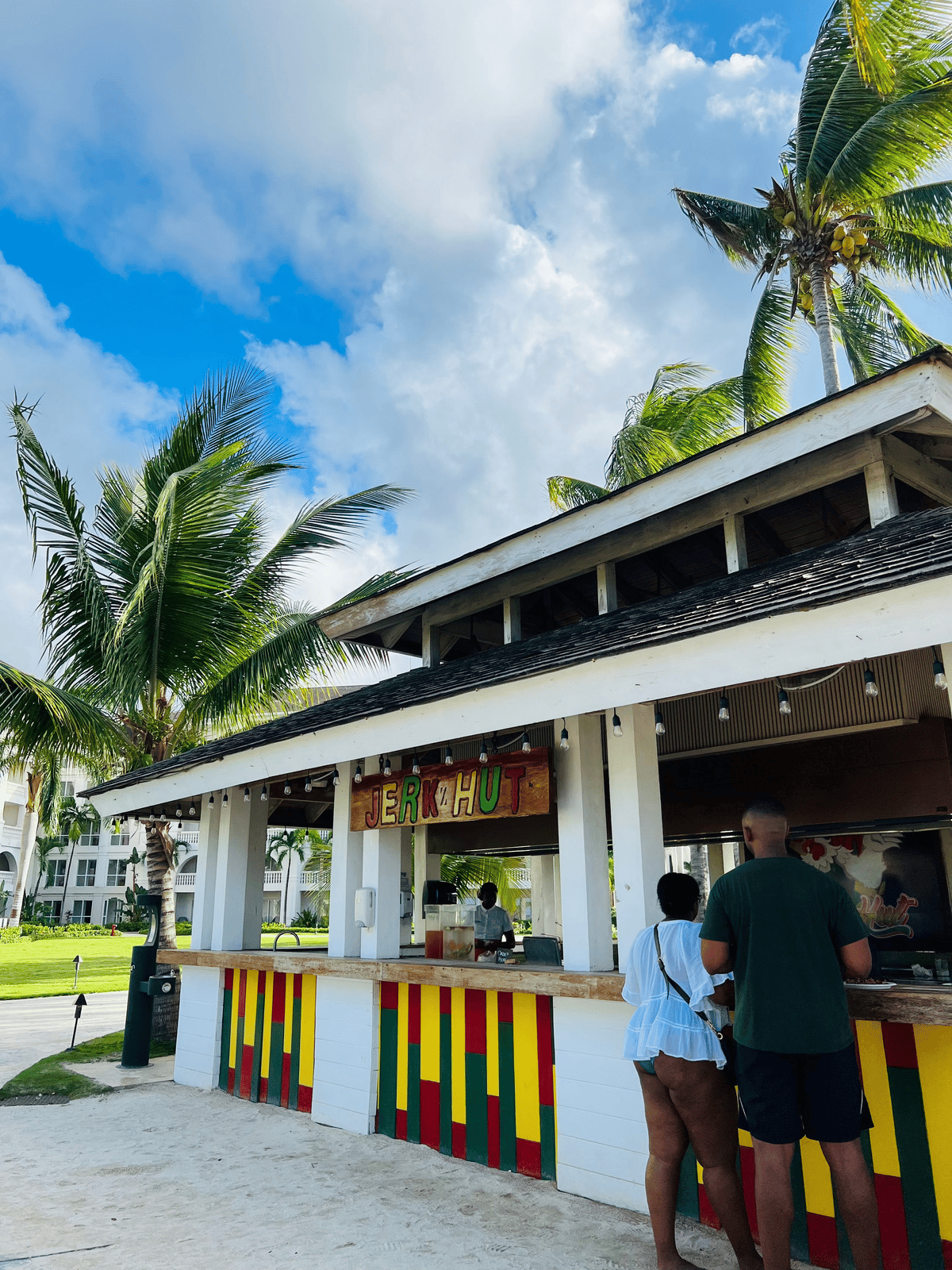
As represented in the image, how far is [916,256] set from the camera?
15.4 m

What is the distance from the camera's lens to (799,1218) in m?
3.89

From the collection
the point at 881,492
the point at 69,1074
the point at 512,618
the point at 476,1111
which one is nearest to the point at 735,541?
the point at 881,492

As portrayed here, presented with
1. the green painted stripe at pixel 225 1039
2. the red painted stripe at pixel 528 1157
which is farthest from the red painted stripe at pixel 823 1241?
the green painted stripe at pixel 225 1039

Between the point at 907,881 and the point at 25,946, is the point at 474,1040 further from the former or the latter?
the point at 25,946

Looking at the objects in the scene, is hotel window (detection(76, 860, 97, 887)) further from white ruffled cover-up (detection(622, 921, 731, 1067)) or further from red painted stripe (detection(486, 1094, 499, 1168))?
white ruffled cover-up (detection(622, 921, 731, 1067))

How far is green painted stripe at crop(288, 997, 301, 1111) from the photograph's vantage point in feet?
22.8

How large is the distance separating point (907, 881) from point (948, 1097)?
14.6 feet

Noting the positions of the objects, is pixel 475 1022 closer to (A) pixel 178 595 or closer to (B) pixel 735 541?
(B) pixel 735 541

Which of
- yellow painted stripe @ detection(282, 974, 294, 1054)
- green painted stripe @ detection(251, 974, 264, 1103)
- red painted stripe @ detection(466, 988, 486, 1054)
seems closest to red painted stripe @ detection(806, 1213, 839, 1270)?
red painted stripe @ detection(466, 988, 486, 1054)

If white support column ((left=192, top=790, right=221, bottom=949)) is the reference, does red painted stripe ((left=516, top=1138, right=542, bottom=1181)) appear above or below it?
below

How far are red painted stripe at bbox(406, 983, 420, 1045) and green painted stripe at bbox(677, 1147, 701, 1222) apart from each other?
2156 mm

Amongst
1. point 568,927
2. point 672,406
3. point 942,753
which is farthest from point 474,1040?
point 672,406

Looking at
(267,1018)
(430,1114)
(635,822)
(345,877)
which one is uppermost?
(635,822)

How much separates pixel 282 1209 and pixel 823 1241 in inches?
109
